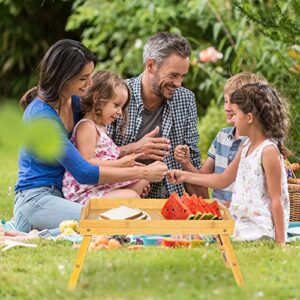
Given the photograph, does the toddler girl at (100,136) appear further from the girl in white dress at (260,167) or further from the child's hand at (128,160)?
the girl in white dress at (260,167)

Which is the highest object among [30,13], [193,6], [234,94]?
[234,94]

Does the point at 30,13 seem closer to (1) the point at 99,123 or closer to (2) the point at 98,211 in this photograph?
(1) the point at 99,123

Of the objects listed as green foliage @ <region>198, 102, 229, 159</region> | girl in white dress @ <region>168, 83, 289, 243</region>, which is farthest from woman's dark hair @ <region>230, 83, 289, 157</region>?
green foliage @ <region>198, 102, 229, 159</region>

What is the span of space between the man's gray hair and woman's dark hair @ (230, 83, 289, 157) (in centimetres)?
75

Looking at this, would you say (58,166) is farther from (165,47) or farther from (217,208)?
(217,208)

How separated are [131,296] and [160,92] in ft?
7.22

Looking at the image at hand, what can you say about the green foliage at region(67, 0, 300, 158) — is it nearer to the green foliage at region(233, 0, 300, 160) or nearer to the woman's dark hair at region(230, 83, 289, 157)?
the green foliage at region(233, 0, 300, 160)

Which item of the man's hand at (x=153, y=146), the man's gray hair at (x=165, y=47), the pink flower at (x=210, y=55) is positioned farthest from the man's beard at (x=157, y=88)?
the pink flower at (x=210, y=55)

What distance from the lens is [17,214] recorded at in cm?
389

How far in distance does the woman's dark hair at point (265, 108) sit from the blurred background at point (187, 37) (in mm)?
1287

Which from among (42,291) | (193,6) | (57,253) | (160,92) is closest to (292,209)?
(160,92)

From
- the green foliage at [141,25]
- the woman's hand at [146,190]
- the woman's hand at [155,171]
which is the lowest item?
the green foliage at [141,25]

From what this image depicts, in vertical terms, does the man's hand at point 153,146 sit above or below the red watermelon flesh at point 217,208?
below

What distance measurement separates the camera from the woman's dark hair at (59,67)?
3715 millimetres
